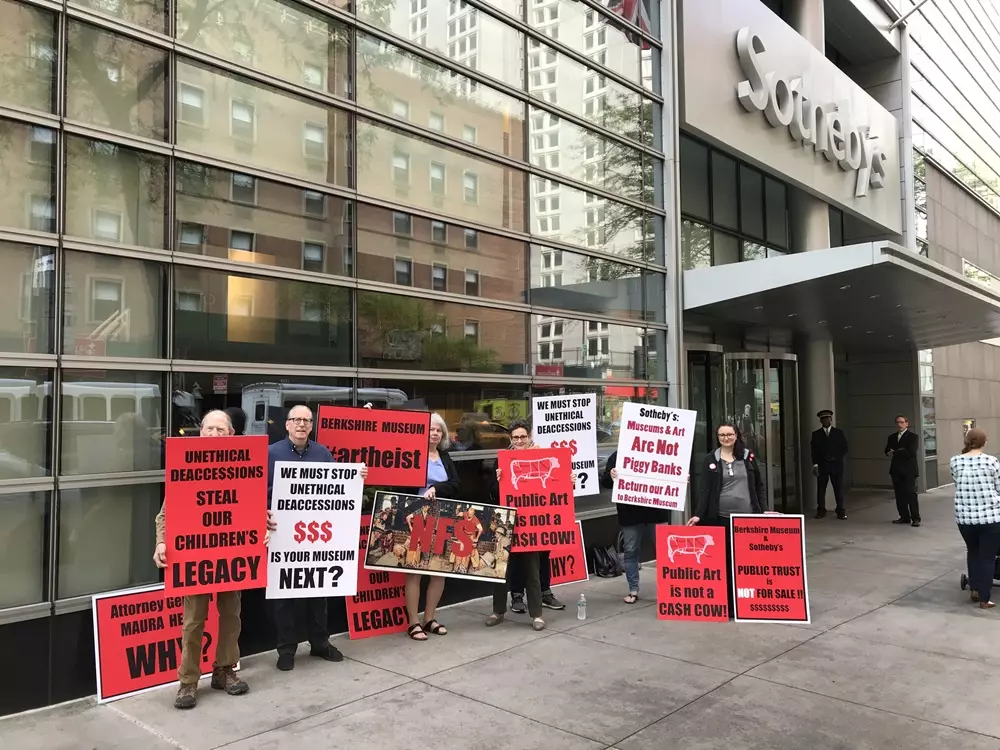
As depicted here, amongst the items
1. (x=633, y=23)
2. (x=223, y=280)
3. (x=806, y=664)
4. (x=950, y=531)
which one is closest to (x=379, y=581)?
(x=223, y=280)

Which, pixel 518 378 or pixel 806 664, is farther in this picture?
pixel 518 378

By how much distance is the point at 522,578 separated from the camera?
7254mm

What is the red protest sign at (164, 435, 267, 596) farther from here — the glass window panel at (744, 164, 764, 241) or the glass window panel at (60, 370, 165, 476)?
the glass window panel at (744, 164, 764, 241)

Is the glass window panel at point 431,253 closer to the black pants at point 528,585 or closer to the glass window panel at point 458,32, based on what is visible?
the glass window panel at point 458,32

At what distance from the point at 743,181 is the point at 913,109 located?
7.97 meters

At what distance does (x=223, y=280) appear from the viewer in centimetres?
617

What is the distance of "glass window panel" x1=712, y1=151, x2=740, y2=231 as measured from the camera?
13094 millimetres

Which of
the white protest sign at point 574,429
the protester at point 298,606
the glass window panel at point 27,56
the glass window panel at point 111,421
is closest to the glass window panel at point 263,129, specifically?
the glass window panel at point 27,56

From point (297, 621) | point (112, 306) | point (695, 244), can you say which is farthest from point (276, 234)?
point (695, 244)

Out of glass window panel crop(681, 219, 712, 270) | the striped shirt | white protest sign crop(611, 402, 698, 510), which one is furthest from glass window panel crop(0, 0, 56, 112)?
glass window panel crop(681, 219, 712, 270)

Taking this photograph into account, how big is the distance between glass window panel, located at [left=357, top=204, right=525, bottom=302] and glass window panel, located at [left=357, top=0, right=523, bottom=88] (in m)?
1.85

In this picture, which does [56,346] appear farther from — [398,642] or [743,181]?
[743,181]

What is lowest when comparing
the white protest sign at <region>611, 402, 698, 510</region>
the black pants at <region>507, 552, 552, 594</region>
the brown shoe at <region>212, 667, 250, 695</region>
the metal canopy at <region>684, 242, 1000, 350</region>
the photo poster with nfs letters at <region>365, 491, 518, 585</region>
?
the brown shoe at <region>212, 667, 250, 695</region>

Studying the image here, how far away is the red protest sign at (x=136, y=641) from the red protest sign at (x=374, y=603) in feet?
4.25
